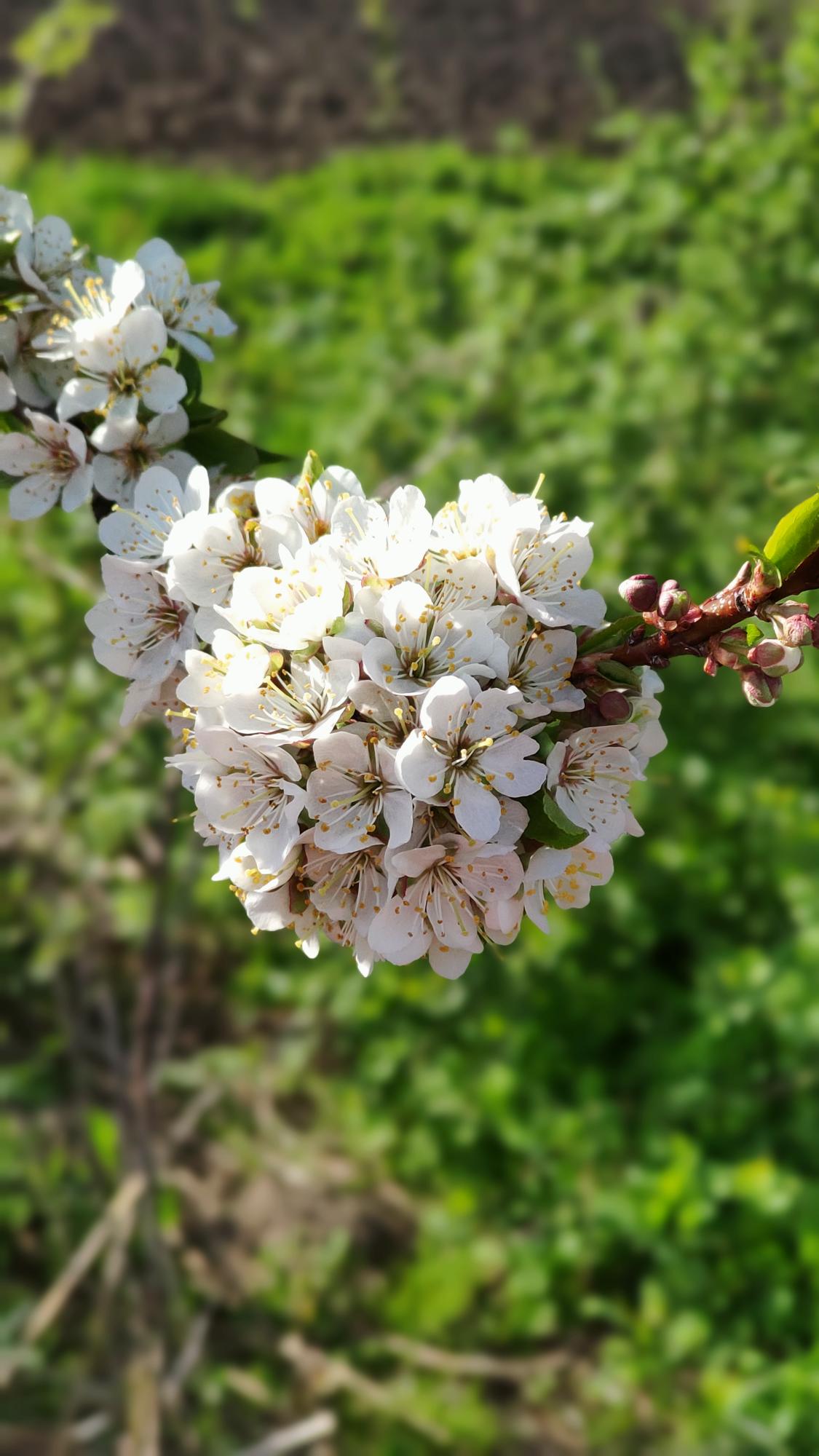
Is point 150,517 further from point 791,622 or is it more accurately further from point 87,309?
point 791,622

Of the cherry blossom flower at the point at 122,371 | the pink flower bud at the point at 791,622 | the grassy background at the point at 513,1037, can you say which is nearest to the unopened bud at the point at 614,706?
the pink flower bud at the point at 791,622

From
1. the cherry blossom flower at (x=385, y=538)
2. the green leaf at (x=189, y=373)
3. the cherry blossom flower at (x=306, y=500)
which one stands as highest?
the green leaf at (x=189, y=373)

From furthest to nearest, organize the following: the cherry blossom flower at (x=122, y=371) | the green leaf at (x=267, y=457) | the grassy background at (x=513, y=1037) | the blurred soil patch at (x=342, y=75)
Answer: the blurred soil patch at (x=342, y=75), the grassy background at (x=513, y=1037), the green leaf at (x=267, y=457), the cherry blossom flower at (x=122, y=371)

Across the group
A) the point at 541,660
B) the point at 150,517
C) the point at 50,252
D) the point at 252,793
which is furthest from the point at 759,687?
the point at 50,252

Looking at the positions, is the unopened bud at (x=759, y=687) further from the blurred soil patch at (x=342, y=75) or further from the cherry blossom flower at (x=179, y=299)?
the blurred soil patch at (x=342, y=75)

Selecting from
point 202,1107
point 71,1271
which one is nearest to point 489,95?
point 202,1107

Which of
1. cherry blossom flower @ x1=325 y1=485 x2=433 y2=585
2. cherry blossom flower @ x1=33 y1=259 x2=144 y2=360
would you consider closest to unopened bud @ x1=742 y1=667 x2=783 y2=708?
cherry blossom flower @ x1=325 y1=485 x2=433 y2=585
